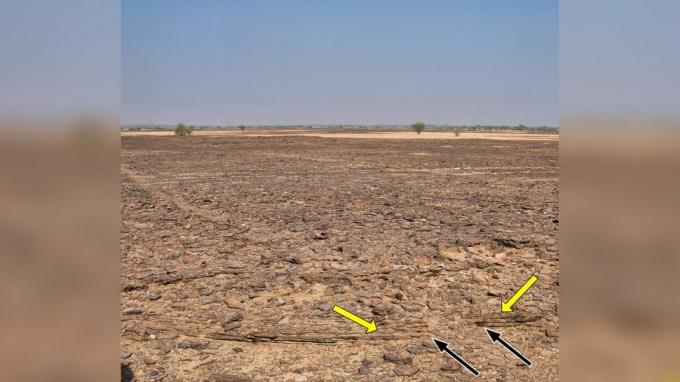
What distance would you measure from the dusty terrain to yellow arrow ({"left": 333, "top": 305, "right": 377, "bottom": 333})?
0.07m

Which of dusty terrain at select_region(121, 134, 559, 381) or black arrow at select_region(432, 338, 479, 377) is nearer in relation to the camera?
black arrow at select_region(432, 338, 479, 377)

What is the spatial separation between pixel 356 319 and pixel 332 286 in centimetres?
86

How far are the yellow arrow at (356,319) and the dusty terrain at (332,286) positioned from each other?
7 centimetres

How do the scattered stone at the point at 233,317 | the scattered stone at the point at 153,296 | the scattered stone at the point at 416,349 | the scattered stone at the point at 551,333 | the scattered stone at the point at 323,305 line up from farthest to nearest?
the scattered stone at the point at 153,296, the scattered stone at the point at 323,305, the scattered stone at the point at 233,317, the scattered stone at the point at 551,333, the scattered stone at the point at 416,349

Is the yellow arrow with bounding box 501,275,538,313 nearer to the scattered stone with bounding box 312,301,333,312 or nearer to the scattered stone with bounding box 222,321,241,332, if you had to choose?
the scattered stone with bounding box 312,301,333,312

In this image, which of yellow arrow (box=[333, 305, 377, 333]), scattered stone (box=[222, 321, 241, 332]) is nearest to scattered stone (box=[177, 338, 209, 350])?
scattered stone (box=[222, 321, 241, 332])

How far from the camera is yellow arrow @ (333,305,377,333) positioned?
466cm

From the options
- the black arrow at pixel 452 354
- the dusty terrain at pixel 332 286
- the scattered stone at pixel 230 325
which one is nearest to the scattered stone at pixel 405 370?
the dusty terrain at pixel 332 286

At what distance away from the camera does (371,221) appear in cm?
872

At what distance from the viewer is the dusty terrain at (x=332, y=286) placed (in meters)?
4.07

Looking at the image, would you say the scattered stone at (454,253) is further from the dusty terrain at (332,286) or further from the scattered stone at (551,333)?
the scattered stone at (551,333)

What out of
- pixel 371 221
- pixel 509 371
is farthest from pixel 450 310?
pixel 371 221

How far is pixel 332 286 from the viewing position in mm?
5621
